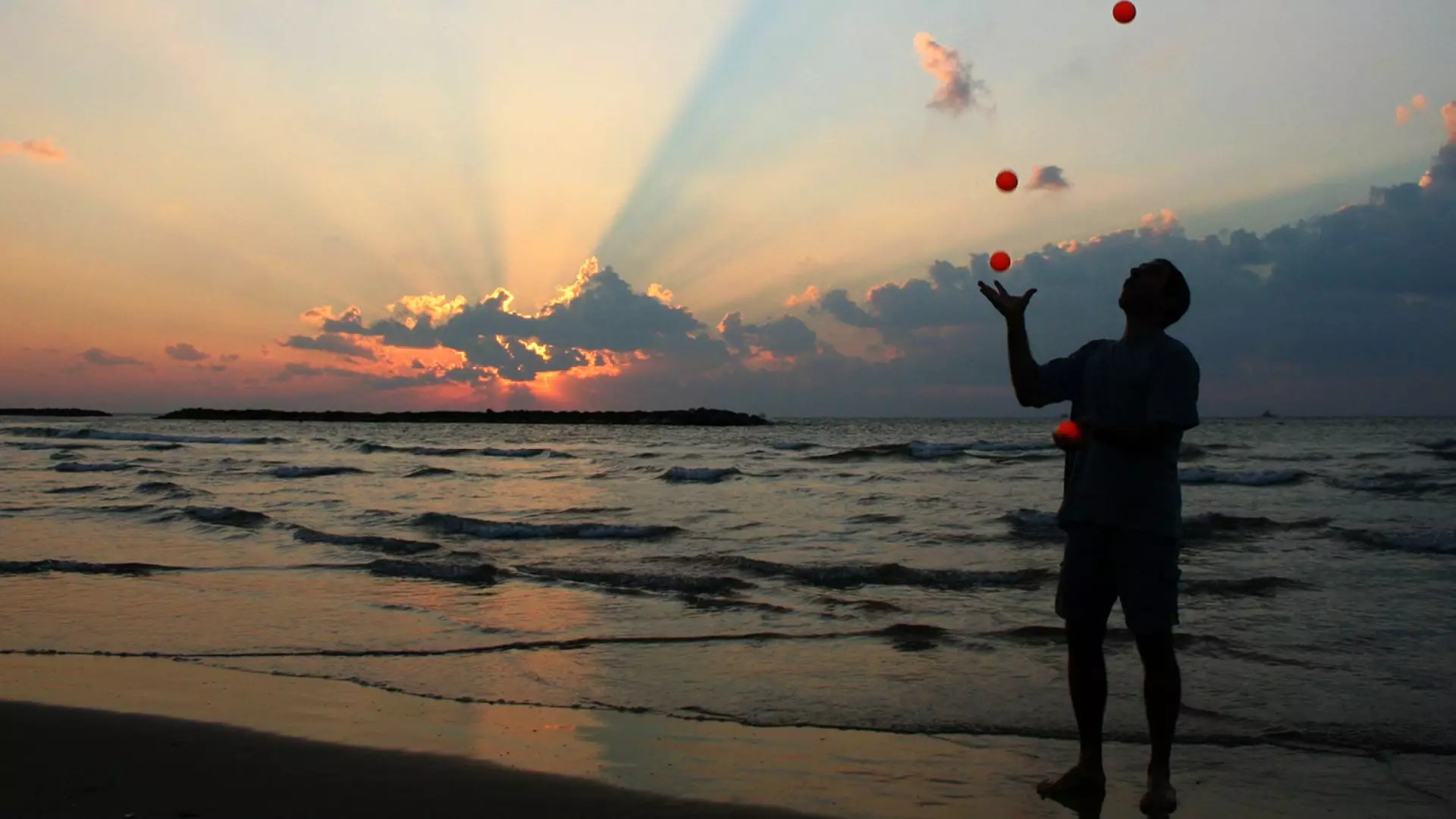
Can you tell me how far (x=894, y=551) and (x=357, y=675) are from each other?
7.11 metres

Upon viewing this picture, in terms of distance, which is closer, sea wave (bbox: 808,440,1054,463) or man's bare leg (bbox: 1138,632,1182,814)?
man's bare leg (bbox: 1138,632,1182,814)

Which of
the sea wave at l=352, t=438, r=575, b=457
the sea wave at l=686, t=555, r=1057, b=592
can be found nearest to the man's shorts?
the sea wave at l=686, t=555, r=1057, b=592

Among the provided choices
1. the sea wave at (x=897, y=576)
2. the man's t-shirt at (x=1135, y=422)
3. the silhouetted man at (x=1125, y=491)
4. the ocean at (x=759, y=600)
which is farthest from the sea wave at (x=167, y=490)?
the man's t-shirt at (x=1135, y=422)

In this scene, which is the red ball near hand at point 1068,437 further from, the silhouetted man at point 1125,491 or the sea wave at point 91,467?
the sea wave at point 91,467

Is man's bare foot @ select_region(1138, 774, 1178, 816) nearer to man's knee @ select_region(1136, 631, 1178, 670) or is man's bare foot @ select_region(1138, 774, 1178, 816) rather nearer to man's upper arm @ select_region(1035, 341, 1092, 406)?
man's knee @ select_region(1136, 631, 1178, 670)

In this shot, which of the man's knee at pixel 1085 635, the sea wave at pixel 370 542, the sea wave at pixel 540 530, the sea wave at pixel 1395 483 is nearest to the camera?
the man's knee at pixel 1085 635

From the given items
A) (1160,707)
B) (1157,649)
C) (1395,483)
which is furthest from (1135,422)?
(1395,483)

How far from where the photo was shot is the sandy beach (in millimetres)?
4320

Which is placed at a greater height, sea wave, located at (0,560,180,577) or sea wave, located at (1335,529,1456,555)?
sea wave, located at (1335,529,1456,555)

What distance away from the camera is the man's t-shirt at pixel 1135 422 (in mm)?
4094

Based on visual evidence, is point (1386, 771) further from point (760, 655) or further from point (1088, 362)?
point (760, 655)

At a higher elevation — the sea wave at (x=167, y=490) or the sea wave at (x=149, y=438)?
the sea wave at (x=149, y=438)

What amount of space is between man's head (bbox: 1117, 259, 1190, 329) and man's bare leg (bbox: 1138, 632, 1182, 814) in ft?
4.11

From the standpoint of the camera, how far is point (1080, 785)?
4.49 meters
